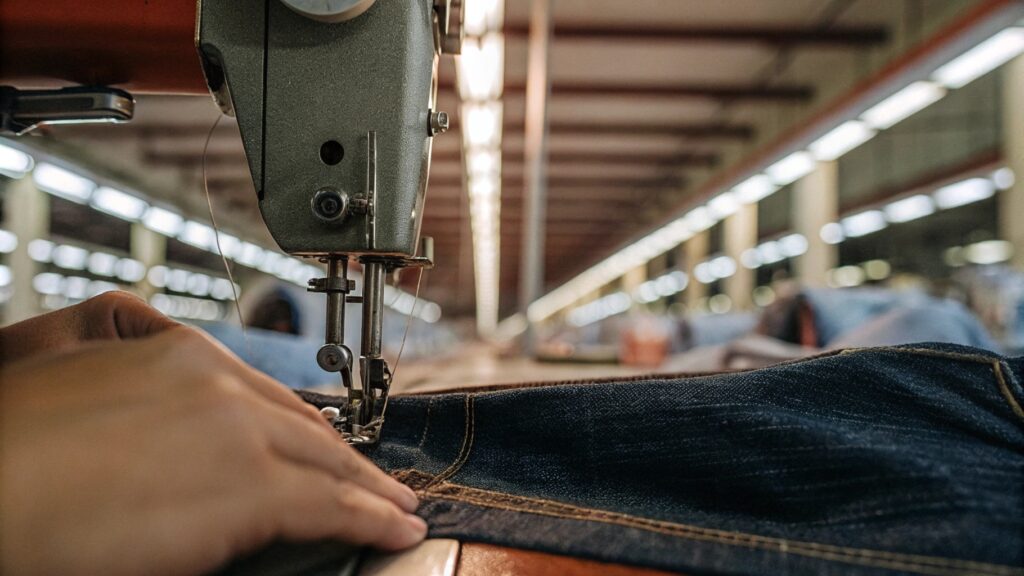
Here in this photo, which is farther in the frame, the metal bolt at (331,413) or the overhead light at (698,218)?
the overhead light at (698,218)

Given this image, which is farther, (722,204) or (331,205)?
(722,204)

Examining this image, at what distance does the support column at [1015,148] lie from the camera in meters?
3.68

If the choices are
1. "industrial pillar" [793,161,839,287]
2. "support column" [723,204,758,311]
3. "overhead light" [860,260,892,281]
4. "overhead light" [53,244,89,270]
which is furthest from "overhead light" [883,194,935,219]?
"overhead light" [53,244,89,270]

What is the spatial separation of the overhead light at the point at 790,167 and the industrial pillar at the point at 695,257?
16.8 ft

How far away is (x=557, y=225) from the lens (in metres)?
Result: 12.6

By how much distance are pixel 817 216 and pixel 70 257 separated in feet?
26.6

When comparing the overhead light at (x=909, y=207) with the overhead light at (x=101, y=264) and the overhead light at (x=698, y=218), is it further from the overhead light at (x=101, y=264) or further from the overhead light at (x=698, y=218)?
the overhead light at (x=101, y=264)

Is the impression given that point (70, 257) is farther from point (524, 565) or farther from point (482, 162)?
point (524, 565)

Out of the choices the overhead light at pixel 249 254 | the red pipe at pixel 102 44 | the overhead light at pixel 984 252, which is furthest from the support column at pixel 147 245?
the overhead light at pixel 984 252

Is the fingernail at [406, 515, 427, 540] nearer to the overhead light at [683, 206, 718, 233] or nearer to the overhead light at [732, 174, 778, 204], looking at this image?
the overhead light at [732, 174, 778, 204]

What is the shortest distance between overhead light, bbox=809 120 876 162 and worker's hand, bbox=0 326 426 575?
4524mm

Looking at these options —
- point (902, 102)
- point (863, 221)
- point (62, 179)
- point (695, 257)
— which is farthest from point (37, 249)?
point (695, 257)

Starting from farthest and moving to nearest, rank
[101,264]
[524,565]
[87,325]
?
[101,264] < [87,325] < [524,565]

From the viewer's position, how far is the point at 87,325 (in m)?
0.55
